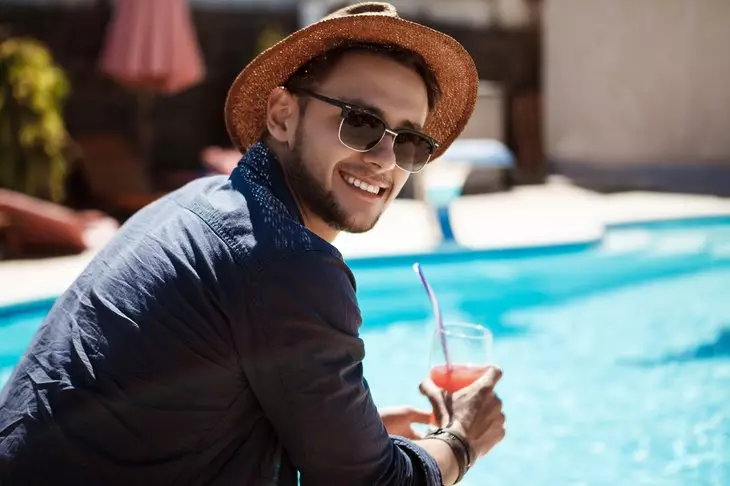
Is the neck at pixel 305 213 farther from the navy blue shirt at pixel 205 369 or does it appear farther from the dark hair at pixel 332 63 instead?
the navy blue shirt at pixel 205 369

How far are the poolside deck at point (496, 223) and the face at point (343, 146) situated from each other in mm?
4103

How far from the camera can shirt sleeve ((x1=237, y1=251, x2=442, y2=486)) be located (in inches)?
53.1

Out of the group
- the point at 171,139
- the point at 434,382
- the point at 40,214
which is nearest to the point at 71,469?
the point at 434,382

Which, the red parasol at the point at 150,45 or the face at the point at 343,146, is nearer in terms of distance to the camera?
the face at the point at 343,146

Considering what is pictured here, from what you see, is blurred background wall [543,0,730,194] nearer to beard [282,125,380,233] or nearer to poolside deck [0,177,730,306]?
poolside deck [0,177,730,306]

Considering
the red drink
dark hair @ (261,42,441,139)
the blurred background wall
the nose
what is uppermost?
dark hair @ (261,42,441,139)

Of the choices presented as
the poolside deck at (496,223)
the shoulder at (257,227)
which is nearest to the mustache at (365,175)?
the shoulder at (257,227)

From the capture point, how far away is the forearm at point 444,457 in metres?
1.75

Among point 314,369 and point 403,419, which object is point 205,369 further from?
point 403,419

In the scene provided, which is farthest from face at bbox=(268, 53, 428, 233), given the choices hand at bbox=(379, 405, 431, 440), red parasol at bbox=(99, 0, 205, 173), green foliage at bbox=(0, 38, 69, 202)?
red parasol at bbox=(99, 0, 205, 173)

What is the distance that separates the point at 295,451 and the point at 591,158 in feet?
52.3

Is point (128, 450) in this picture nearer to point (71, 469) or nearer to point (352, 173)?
point (71, 469)

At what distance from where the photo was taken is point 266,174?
162cm

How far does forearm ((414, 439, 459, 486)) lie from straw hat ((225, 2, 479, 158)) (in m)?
0.89
